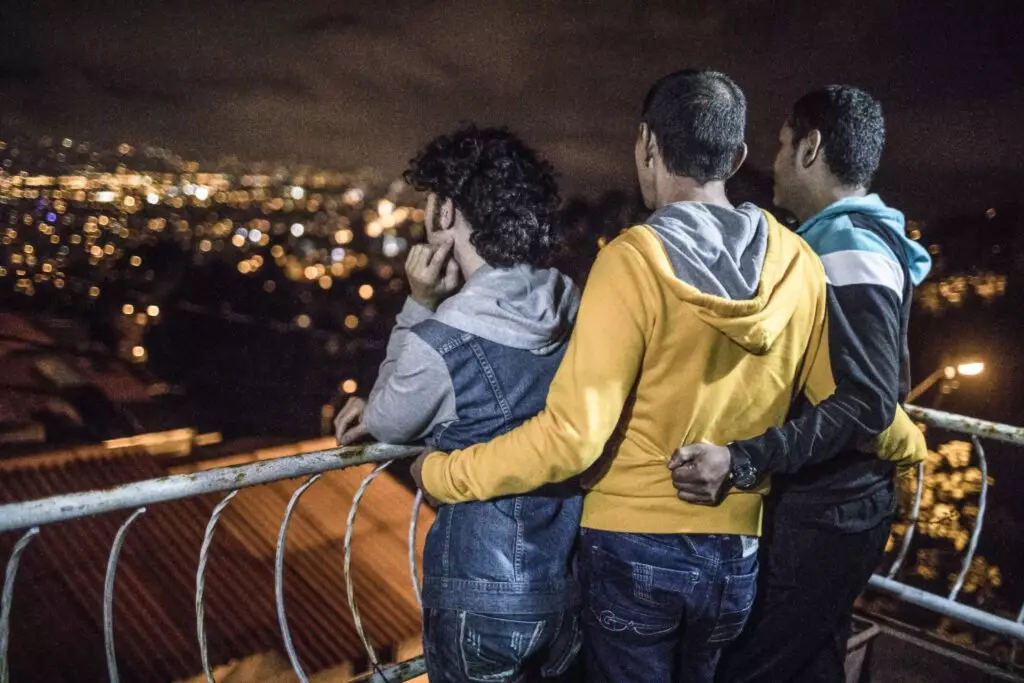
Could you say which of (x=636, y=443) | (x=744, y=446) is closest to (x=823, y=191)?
(x=744, y=446)

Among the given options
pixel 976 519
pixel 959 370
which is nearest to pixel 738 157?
pixel 976 519

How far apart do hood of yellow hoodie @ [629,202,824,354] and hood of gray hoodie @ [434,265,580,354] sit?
0.31 m

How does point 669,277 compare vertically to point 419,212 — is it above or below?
below

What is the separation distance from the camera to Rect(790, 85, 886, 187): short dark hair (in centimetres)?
217

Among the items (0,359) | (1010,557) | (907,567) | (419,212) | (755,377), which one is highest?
(419,212)

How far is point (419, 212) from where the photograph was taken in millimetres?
1961

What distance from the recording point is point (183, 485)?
1.82m

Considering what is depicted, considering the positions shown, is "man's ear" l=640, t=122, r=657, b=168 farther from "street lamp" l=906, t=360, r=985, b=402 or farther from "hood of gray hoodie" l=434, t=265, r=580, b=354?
"street lamp" l=906, t=360, r=985, b=402

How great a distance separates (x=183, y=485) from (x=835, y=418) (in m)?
1.83

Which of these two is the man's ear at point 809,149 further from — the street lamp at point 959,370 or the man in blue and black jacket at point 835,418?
the street lamp at point 959,370

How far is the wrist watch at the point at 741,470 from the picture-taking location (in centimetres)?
167

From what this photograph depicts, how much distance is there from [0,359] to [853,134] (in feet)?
68.9

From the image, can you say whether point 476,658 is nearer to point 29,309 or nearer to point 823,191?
point 823,191

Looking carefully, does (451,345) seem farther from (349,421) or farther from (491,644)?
(491,644)
